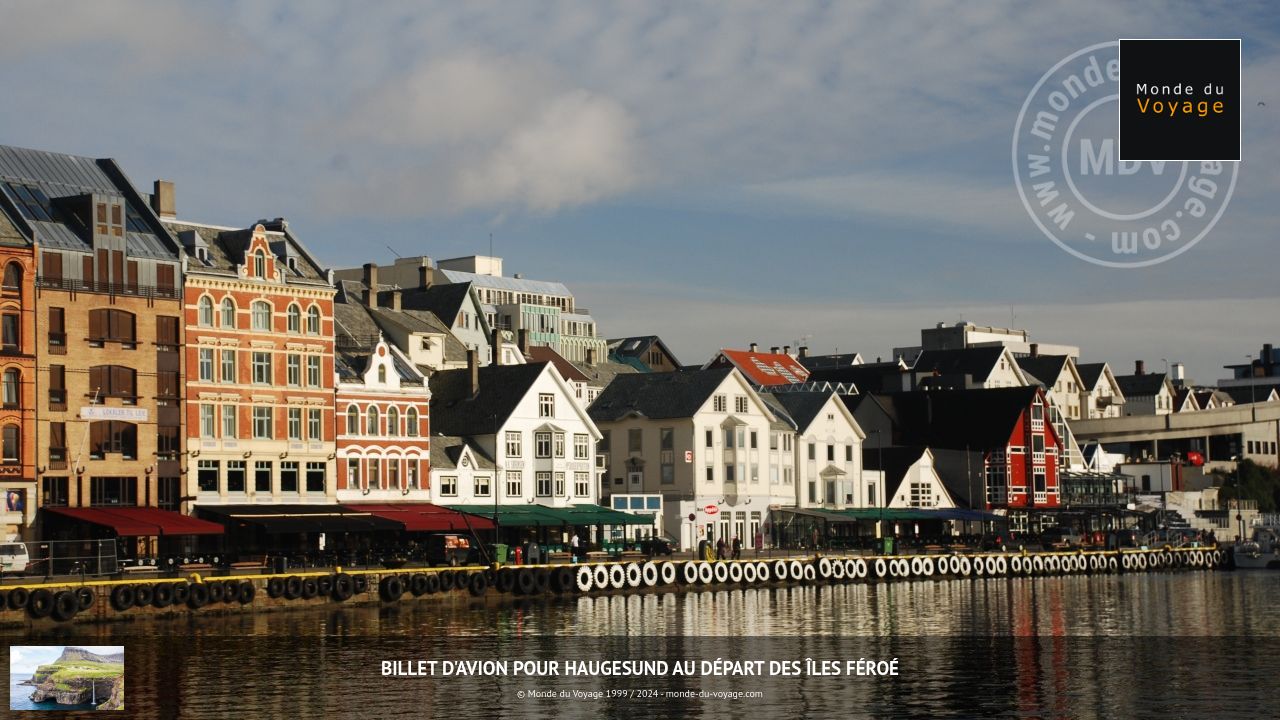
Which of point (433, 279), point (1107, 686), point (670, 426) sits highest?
point (433, 279)

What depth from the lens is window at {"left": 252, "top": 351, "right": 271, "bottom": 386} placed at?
9400 centimetres

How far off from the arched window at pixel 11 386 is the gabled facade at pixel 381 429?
1861cm

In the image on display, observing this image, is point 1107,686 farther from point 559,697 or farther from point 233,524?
point 233,524

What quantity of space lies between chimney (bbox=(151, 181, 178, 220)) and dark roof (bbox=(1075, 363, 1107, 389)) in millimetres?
118806

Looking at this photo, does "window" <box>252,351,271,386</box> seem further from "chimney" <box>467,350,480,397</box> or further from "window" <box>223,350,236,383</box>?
"chimney" <box>467,350,480,397</box>

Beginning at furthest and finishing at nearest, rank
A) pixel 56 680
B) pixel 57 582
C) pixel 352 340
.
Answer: pixel 352 340
pixel 57 582
pixel 56 680

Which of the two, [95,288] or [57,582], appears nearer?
[57,582]

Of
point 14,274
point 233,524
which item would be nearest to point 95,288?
point 14,274

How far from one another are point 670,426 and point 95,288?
43.2 metres

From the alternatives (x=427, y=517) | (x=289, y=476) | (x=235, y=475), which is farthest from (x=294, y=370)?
(x=427, y=517)

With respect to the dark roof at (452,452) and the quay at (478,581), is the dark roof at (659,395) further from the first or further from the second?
the dark roof at (452,452)

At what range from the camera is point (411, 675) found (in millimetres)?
54375

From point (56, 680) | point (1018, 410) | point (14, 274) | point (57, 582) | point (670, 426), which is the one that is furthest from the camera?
point (1018, 410)

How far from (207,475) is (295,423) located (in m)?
6.26
